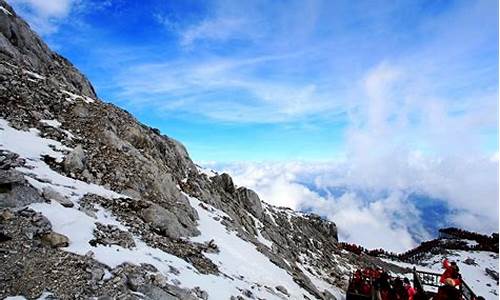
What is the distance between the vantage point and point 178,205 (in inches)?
827

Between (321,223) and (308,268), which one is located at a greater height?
(321,223)

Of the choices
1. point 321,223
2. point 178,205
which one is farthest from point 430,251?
point 178,205

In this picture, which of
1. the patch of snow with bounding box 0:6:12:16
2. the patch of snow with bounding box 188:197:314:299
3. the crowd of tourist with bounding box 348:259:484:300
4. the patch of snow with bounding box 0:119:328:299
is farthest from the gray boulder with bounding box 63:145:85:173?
the patch of snow with bounding box 0:6:12:16

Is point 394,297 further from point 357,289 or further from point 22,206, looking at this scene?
point 22,206

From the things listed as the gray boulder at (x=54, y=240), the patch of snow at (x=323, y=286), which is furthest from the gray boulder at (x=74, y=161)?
the patch of snow at (x=323, y=286)

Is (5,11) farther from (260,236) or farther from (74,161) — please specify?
(260,236)

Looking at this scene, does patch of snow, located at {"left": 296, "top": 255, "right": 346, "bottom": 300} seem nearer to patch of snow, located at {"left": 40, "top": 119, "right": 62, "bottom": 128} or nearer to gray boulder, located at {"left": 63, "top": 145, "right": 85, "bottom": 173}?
gray boulder, located at {"left": 63, "top": 145, "right": 85, "bottom": 173}

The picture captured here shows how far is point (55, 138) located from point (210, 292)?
12.1 metres

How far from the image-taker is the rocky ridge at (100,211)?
32.3ft

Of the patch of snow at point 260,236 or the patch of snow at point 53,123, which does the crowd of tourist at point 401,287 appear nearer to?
the patch of snow at point 260,236

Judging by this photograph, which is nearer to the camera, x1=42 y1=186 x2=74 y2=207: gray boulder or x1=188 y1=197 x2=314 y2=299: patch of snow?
x1=42 y1=186 x2=74 y2=207: gray boulder

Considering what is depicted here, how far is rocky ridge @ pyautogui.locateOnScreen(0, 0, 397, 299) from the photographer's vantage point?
388 inches

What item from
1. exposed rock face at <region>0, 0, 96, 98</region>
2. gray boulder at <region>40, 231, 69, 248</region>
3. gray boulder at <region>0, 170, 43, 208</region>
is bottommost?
gray boulder at <region>40, 231, 69, 248</region>

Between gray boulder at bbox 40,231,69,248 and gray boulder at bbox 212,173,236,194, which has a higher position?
gray boulder at bbox 212,173,236,194
